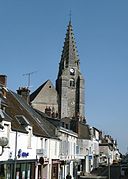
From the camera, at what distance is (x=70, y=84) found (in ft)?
414

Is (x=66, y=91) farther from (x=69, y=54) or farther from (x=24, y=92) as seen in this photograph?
(x=24, y=92)

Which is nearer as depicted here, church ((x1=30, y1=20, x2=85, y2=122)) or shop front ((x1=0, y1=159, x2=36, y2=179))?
shop front ((x1=0, y1=159, x2=36, y2=179))

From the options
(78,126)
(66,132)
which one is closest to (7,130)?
(66,132)

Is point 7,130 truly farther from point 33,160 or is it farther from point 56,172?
point 56,172

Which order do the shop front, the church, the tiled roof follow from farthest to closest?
the church → the tiled roof → the shop front

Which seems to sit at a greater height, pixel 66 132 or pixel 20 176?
pixel 66 132

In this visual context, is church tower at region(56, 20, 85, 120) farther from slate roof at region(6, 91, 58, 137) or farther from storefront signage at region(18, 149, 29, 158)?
storefront signage at region(18, 149, 29, 158)

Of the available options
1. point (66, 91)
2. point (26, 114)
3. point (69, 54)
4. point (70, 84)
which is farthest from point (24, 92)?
point (69, 54)

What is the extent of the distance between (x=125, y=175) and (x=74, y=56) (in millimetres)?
80478

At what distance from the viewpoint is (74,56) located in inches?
5261

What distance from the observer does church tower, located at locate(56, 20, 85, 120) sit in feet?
393

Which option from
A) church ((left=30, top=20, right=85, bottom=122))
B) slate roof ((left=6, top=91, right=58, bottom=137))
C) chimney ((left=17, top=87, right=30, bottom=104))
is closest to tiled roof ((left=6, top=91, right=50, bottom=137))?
slate roof ((left=6, top=91, right=58, bottom=137))

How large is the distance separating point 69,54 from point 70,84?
1277 cm

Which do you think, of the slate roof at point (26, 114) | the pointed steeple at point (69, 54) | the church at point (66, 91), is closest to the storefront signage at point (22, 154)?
the slate roof at point (26, 114)
